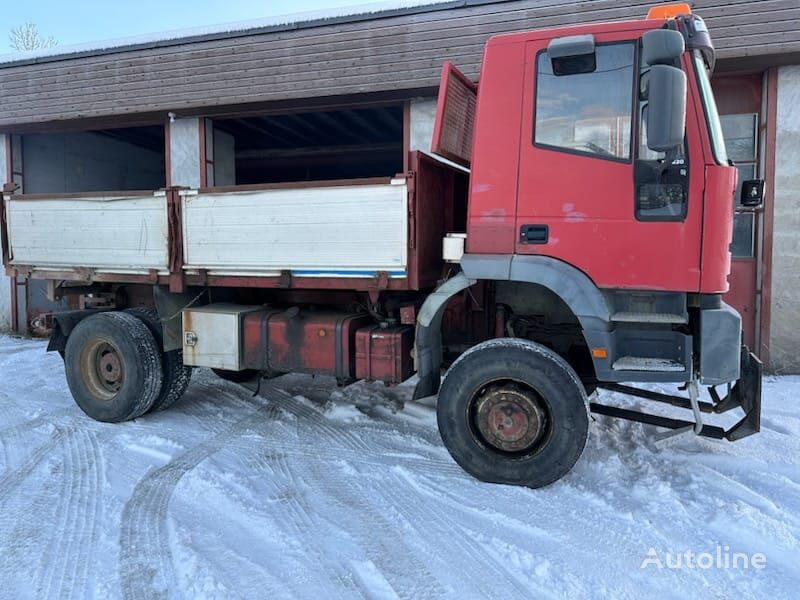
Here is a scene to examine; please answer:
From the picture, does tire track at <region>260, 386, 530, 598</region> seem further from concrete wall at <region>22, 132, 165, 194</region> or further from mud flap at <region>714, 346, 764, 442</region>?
concrete wall at <region>22, 132, 165, 194</region>

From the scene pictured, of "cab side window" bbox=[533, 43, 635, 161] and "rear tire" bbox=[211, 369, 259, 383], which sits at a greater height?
"cab side window" bbox=[533, 43, 635, 161]

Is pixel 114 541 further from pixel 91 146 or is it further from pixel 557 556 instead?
pixel 91 146

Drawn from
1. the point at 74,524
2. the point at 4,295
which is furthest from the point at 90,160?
the point at 74,524

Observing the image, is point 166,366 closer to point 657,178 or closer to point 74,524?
point 74,524

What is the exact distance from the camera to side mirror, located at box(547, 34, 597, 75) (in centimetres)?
329

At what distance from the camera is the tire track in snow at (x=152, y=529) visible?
2.58 meters

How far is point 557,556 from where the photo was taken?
2.80 meters

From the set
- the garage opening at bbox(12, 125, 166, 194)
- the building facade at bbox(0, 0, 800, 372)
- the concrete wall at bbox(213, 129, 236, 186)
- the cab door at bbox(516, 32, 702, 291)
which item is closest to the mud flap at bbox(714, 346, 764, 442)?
the cab door at bbox(516, 32, 702, 291)

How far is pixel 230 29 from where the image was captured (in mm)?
8461

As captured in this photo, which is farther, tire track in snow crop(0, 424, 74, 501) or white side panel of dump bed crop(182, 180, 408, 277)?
white side panel of dump bed crop(182, 180, 408, 277)

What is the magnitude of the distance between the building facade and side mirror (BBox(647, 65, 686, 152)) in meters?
4.76

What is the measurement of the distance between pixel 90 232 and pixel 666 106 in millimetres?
4936

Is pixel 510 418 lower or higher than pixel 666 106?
lower

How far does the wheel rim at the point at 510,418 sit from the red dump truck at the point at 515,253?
0.4 inches
